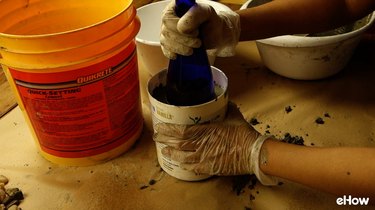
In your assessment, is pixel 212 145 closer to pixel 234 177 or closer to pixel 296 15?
pixel 234 177

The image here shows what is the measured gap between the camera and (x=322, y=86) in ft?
3.41

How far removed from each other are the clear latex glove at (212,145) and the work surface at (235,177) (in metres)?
0.07

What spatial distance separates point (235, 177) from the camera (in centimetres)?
79

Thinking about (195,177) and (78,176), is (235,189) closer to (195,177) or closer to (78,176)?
(195,177)

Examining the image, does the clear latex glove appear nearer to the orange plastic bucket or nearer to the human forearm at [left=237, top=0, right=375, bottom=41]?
the orange plastic bucket

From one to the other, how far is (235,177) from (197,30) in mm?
305

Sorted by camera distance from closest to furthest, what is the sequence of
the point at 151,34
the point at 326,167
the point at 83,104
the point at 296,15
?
the point at 326,167 → the point at 83,104 → the point at 296,15 → the point at 151,34

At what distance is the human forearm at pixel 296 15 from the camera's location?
0.86 metres

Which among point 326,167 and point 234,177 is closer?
point 326,167

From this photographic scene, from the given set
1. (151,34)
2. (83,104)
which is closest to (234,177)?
(83,104)

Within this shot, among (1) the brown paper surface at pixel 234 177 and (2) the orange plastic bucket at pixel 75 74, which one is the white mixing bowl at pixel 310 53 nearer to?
(1) the brown paper surface at pixel 234 177

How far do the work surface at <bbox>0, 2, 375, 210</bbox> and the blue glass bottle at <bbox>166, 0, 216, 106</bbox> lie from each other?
17 centimetres

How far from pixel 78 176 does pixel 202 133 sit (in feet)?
0.98

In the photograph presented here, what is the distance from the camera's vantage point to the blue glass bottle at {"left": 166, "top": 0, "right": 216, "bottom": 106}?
30.2 inches
